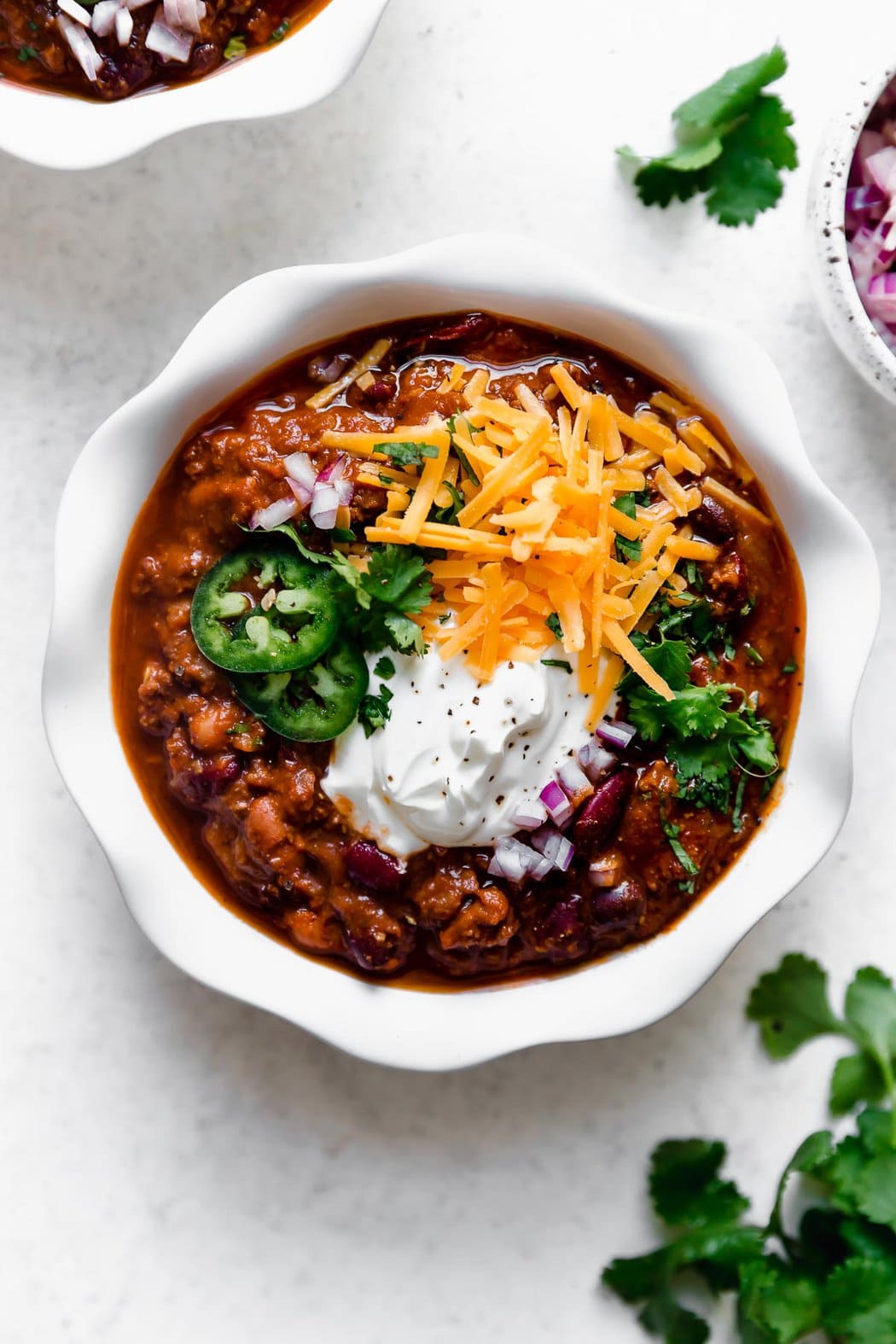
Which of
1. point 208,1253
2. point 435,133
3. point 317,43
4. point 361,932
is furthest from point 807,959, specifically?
point 317,43

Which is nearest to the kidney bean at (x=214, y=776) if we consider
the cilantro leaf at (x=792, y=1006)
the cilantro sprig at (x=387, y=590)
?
the cilantro sprig at (x=387, y=590)

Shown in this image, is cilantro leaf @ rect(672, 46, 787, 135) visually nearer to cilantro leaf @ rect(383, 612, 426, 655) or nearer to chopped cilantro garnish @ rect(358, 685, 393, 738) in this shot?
cilantro leaf @ rect(383, 612, 426, 655)

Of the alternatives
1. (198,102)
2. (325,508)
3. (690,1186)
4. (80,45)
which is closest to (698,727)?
(325,508)

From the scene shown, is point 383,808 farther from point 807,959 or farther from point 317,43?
point 317,43

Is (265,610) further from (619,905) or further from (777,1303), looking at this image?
(777,1303)

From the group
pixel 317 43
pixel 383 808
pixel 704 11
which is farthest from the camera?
pixel 704 11

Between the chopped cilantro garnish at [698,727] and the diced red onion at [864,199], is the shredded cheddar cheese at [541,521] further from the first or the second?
the diced red onion at [864,199]

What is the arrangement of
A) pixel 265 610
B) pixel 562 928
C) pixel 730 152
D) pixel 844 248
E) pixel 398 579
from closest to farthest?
pixel 398 579 → pixel 265 610 → pixel 562 928 → pixel 844 248 → pixel 730 152

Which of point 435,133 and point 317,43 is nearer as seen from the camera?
point 317,43
